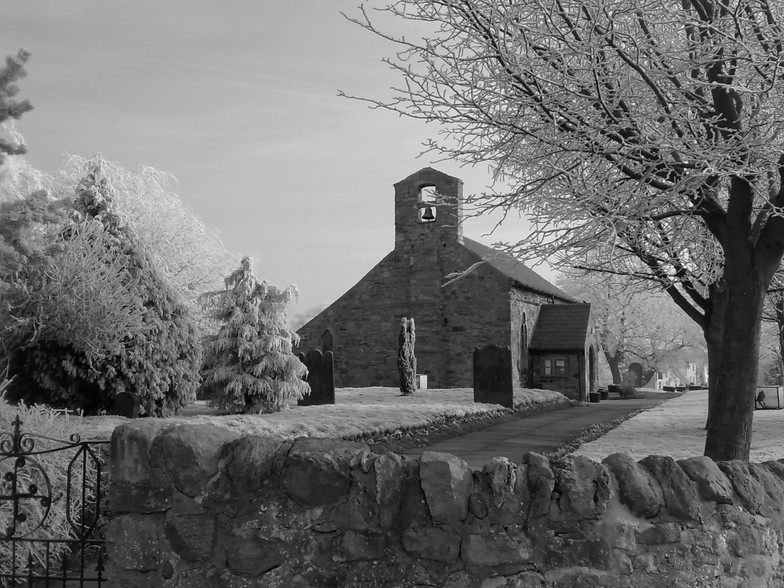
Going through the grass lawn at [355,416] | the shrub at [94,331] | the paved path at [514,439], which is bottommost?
the paved path at [514,439]

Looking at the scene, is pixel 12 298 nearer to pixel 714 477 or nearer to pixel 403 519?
pixel 403 519

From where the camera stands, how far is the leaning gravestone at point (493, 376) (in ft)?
74.9

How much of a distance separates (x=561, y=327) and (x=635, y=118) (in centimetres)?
2873

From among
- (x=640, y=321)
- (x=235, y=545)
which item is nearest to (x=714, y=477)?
(x=235, y=545)

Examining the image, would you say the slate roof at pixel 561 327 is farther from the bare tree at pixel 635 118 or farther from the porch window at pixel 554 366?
the bare tree at pixel 635 118

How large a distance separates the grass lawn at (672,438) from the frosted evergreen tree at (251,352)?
26.1ft

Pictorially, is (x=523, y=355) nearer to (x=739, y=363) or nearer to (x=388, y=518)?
(x=739, y=363)

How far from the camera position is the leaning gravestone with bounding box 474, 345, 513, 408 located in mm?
22828

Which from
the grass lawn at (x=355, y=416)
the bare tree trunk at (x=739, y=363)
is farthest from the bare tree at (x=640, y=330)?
the bare tree trunk at (x=739, y=363)

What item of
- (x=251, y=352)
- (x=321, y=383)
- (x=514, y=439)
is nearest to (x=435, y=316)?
(x=321, y=383)

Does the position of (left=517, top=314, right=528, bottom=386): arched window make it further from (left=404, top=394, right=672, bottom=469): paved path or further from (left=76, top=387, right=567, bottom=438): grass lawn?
(left=404, top=394, right=672, bottom=469): paved path

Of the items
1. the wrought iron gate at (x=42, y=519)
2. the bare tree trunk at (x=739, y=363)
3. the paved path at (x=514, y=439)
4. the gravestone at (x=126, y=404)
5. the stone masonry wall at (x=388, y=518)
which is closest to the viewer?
the stone masonry wall at (x=388, y=518)

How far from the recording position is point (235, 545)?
4688mm

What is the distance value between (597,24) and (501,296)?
79.1 feet
